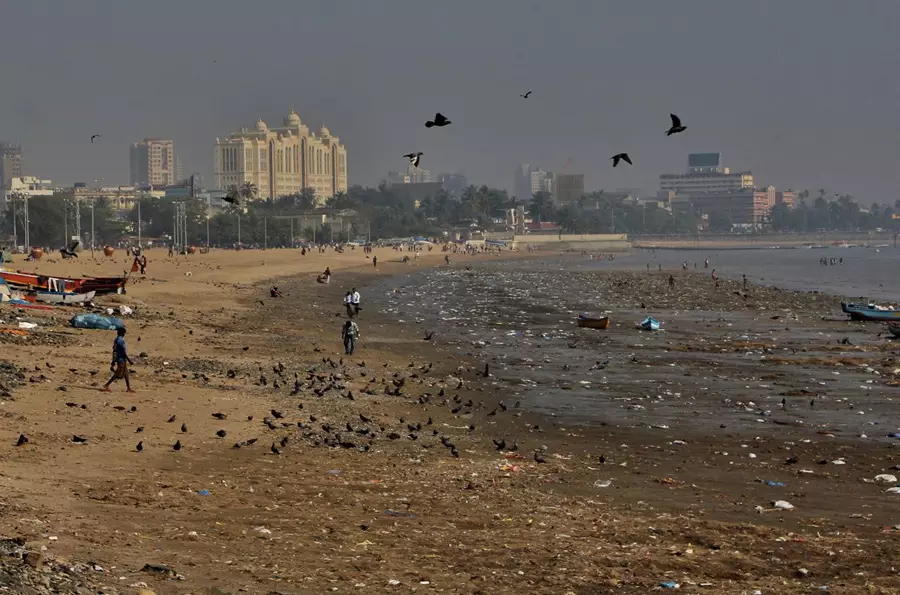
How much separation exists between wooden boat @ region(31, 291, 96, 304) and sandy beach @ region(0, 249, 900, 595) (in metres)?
8.61

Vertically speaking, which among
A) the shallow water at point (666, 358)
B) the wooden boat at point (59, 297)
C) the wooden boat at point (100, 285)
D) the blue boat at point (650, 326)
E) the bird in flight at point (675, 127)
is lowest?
the shallow water at point (666, 358)

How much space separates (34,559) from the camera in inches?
381

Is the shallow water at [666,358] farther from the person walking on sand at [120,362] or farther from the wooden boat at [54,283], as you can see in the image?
the wooden boat at [54,283]

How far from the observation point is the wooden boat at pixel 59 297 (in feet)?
118

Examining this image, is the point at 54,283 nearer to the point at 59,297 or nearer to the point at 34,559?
the point at 59,297

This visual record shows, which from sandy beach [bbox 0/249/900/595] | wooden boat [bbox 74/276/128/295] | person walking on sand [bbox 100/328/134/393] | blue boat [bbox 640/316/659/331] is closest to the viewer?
sandy beach [bbox 0/249/900/595]

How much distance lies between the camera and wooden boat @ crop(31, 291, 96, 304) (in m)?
35.9

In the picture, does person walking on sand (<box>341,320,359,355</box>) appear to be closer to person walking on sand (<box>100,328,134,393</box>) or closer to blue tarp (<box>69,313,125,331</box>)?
blue tarp (<box>69,313,125,331</box>)

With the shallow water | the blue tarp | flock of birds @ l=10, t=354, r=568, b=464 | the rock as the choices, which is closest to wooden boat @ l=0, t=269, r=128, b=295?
the blue tarp

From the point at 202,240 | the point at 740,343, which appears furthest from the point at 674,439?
the point at 202,240

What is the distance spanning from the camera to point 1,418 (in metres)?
16.5

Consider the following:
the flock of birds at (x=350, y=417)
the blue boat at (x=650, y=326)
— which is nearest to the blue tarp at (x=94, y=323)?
the flock of birds at (x=350, y=417)

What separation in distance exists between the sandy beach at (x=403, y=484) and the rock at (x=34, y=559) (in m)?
0.19

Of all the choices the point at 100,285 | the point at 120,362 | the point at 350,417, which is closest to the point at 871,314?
the point at 100,285
